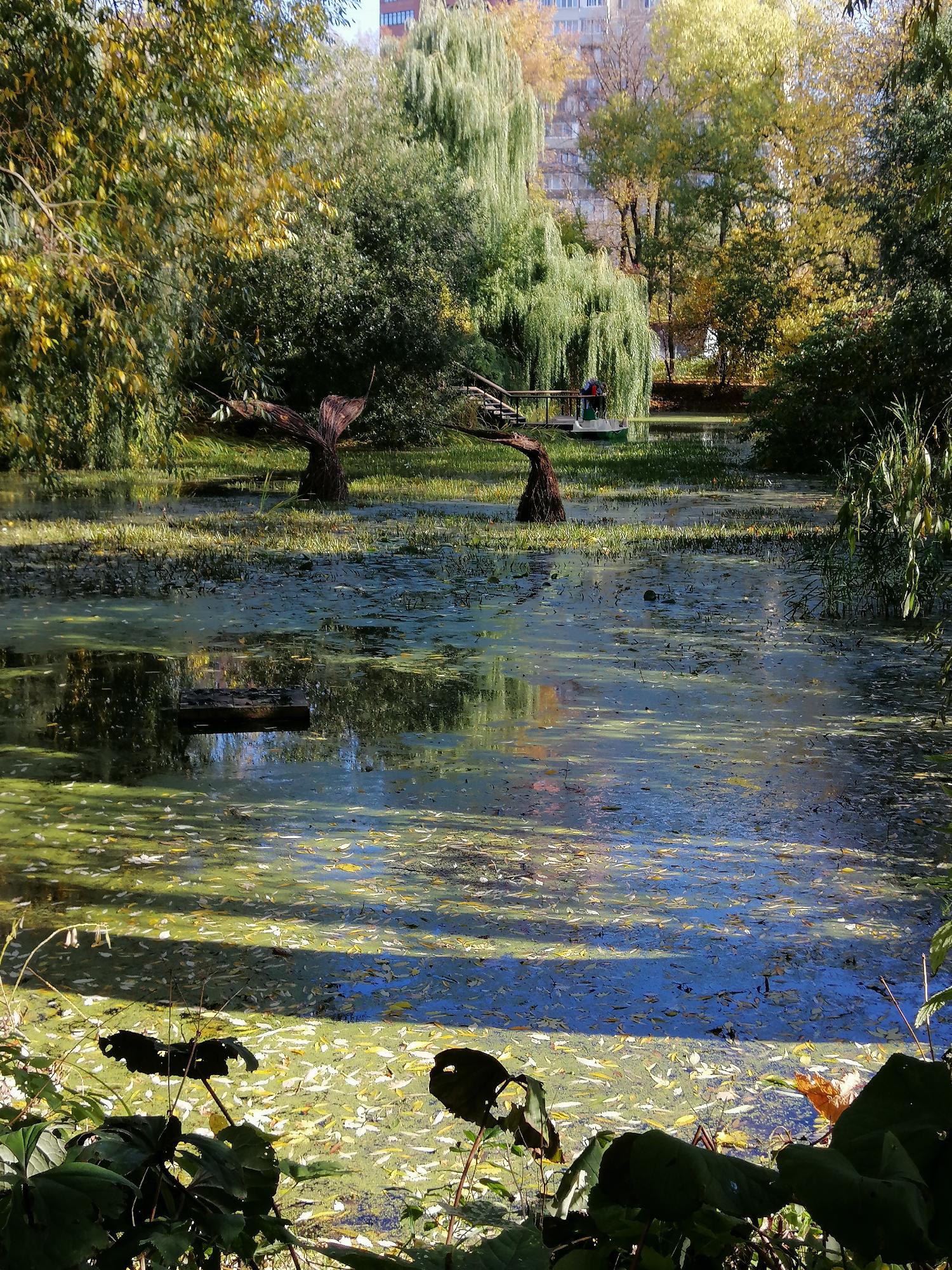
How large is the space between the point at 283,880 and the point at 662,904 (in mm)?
1260

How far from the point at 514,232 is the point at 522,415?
359 cm

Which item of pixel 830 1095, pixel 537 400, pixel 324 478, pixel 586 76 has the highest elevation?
pixel 586 76

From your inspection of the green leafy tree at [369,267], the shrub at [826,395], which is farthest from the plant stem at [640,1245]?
the green leafy tree at [369,267]

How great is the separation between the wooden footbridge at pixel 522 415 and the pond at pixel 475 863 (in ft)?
55.3

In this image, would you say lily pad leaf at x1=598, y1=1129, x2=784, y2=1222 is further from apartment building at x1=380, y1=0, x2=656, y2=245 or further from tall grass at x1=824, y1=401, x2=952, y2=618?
apartment building at x1=380, y1=0, x2=656, y2=245

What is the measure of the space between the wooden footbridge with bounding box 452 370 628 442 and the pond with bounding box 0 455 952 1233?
55.3ft

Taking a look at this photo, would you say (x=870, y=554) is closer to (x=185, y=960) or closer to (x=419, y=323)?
(x=185, y=960)

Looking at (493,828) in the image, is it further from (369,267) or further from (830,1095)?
(369,267)

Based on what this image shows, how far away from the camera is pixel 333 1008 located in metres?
3.35

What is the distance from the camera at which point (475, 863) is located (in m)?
4.49

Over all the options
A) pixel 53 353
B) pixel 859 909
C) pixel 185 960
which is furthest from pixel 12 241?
pixel 859 909

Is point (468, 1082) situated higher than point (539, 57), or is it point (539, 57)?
point (539, 57)

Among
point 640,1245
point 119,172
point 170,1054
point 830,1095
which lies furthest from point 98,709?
point 640,1245

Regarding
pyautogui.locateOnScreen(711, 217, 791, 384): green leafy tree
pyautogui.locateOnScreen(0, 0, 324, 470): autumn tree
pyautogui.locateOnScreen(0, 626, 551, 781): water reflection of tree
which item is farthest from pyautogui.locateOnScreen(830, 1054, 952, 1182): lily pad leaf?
pyautogui.locateOnScreen(711, 217, 791, 384): green leafy tree
